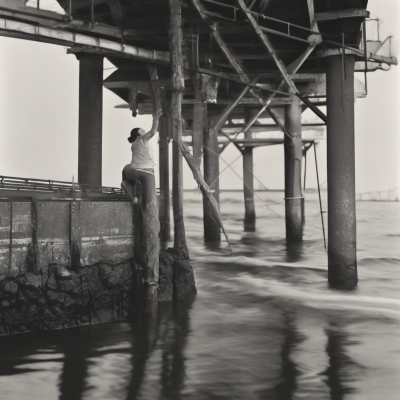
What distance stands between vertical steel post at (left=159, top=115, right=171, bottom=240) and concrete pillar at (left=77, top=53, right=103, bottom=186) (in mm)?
6609

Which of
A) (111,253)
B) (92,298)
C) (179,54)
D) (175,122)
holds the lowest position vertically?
(92,298)

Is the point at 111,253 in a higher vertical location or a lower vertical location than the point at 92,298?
higher

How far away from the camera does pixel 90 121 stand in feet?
51.7

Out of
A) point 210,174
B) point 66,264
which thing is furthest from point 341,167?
point 210,174

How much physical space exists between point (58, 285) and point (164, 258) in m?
2.12

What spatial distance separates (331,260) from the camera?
12781 millimetres

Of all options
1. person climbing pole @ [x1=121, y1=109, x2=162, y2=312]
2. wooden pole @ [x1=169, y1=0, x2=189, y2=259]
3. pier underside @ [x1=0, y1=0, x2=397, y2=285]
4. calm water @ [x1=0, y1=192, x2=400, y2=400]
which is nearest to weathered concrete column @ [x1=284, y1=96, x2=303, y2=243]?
pier underside @ [x1=0, y1=0, x2=397, y2=285]

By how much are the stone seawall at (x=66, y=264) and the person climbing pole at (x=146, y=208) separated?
6.9 inches

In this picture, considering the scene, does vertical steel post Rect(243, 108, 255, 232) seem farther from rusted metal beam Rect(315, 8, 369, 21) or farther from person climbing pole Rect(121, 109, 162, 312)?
person climbing pole Rect(121, 109, 162, 312)

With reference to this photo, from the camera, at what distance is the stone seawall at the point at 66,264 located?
31.6ft

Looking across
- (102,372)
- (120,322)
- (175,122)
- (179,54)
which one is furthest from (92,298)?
(179,54)

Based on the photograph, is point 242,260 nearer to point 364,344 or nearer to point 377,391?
point 364,344

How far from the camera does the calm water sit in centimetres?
748

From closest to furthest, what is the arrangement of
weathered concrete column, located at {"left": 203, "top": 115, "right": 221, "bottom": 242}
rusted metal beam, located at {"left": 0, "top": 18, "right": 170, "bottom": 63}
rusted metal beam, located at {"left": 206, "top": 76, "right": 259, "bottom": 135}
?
rusted metal beam, located at {"left": 0, "top": 18, "right": 170, "bottom": 63} < rusted metal beam, located at {"left": 206, "top": 76, "right": 259, "bottom": 135} < weathered concrete column, located at {"left": 203, "top": 115, "right": 221, "bottom": 242}
